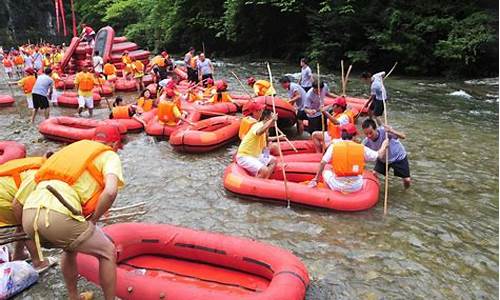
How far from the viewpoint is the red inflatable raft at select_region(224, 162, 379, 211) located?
5.90m

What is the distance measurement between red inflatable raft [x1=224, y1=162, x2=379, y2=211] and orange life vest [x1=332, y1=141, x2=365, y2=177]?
0.34m

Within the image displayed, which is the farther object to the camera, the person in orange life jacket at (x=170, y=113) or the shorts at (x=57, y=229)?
the person in orange life jacket at (x=170, y=113)

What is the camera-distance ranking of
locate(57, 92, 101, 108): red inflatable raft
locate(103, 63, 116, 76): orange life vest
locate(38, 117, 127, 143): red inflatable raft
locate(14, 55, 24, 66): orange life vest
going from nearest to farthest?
locate(38, 117, 127, 143): red inflatable raft < locate(57, 92, 101, 108): red inflatable raft < locate(103, 63, 116, 76): orange life vest < locate(14, 55, 24, 66): orange life vest

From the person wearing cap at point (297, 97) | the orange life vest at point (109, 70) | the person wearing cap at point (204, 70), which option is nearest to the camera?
the person wearing cap at point (297, 97)

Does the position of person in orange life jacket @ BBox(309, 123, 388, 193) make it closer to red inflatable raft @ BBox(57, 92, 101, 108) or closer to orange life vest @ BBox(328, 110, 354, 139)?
orange life vest @ BBox(328, 110, 354, 139)

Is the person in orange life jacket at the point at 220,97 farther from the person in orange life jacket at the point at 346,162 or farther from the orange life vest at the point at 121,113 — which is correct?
the person in orange life jacket at the point at 346,162

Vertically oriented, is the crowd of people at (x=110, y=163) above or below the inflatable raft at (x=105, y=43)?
below

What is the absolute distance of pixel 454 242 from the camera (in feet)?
17.2

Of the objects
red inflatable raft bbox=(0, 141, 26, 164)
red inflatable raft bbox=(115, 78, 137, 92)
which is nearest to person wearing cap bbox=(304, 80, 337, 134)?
red inflatable raft bbox=(0, 141, 26, 164)

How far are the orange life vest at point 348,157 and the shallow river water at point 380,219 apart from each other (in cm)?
58

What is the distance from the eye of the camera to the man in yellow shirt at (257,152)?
6664 millimetres

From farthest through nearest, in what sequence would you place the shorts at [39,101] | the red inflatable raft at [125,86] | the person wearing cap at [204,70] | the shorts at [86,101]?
the red inflatable raft at [125,86] → the person wearing cap at [204,70] → the shorts at [86,101] → the shorts at [39,101]

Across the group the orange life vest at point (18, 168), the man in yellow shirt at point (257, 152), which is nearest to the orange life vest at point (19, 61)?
the man in yellow shirt at point (257, 152)

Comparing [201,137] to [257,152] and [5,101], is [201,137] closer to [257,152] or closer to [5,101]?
[257,152]
